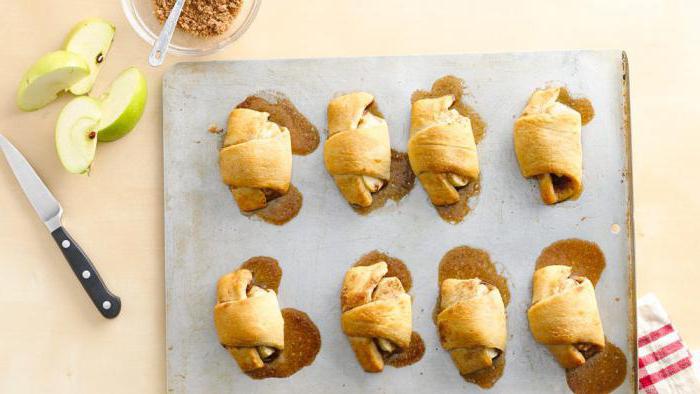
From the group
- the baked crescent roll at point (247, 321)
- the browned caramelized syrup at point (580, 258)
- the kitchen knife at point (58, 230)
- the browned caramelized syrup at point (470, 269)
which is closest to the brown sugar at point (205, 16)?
the kitchen knife at point (58, 230)

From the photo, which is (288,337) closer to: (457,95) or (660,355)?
(457,95)

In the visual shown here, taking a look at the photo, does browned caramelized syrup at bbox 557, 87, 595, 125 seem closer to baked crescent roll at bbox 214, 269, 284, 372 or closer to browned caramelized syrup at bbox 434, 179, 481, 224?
browned caramelized syrup at bbox 434, 179, 481, 224

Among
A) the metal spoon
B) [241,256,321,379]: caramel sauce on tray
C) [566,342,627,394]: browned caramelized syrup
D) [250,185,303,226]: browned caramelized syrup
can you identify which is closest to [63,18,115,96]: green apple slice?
the metal spoon

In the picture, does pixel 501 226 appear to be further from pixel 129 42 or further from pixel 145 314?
pixel 129 42

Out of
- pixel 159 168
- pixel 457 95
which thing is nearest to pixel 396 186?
pixel 457 95

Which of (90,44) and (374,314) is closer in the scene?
(374,314)

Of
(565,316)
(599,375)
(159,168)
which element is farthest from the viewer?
(159,168)

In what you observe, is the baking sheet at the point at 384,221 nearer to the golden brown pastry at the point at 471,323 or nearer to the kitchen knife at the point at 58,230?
the golden brown pastry at the point at 471,323

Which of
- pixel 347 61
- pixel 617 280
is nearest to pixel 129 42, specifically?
pixel 347 61
